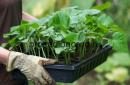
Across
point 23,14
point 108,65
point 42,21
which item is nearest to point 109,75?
point 108,65

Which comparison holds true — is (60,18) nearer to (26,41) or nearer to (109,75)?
(26,41)

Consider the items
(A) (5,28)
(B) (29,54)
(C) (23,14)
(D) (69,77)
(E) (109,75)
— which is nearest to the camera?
(D) (69,77)

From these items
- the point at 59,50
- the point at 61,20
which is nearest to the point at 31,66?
the point at 59,50

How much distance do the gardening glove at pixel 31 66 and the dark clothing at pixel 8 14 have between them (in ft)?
0.96

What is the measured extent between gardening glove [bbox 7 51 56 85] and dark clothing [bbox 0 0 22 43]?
292 mm

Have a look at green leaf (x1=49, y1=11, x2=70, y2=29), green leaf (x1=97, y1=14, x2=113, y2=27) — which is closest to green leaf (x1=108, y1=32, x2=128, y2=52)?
green leaf (x1=97, y1=14, x2=113, y2=27)

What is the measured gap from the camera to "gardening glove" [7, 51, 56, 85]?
173 cm

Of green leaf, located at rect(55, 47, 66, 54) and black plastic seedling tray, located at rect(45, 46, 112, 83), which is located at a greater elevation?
green leaf, located at rect(55, 47, 66, 54)

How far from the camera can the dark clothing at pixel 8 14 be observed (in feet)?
6.69

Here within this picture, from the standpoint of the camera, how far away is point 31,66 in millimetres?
1756

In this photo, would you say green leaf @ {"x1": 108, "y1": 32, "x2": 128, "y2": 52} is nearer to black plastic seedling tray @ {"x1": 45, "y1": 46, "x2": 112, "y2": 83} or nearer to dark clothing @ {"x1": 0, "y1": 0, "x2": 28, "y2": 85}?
black plastic seedling tray @ {"x1": 45, "y1": 46, "x2": 112, "y2": 83}

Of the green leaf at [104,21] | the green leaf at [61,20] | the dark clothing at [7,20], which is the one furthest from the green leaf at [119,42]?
the dark clothing at [7,20]

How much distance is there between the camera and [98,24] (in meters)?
1.91

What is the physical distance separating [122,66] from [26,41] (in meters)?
2.85
